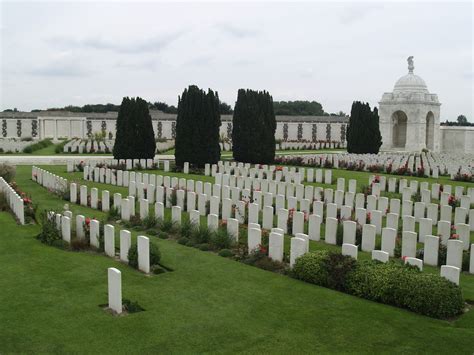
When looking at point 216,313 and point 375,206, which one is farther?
point 375,206

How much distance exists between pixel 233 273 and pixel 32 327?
343cm

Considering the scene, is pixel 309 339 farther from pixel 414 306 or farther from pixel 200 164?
pixel 200 164

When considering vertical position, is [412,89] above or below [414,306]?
above

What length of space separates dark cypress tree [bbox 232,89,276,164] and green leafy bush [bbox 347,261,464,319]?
21.1 m

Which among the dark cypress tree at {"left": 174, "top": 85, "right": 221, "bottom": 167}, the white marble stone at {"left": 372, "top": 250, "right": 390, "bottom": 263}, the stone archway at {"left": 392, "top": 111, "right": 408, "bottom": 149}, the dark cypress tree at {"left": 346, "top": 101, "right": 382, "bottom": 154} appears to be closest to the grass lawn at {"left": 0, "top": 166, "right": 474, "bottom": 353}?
the white marble stone at {"left": 372, "top": 250, "right": 390, "bottom": 263}

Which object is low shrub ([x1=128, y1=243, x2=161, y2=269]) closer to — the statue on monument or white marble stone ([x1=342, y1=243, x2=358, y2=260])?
white marble stone ([x1=342, y1=243, x2=358, y2=260])

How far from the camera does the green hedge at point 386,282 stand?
22.8 feet

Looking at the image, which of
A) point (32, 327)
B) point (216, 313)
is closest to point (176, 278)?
point (216, 313)

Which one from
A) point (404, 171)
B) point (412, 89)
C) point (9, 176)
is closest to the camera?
point (9, 176)

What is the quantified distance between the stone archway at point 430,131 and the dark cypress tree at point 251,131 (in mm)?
23451

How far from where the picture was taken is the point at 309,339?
616 cm

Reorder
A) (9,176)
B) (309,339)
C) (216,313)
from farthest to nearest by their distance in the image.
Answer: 1. (9,176)
2. (216,313)
3. (309,339)

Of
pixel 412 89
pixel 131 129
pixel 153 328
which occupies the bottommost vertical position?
pixel 153 328

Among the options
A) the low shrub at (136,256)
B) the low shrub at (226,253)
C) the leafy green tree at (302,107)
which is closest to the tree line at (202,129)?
the low shrub at (226,253)
